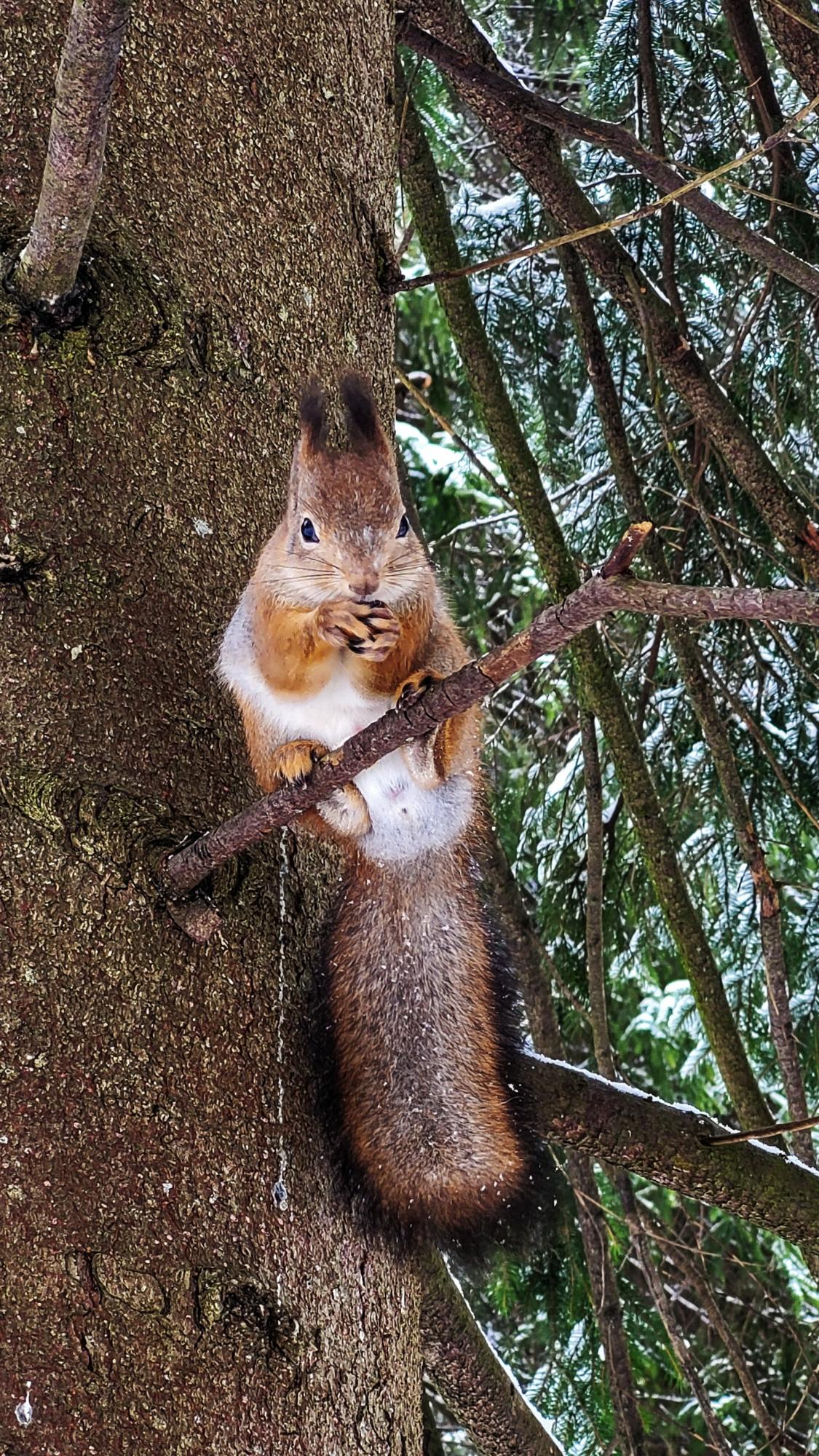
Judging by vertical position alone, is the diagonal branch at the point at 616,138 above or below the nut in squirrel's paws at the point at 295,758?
above

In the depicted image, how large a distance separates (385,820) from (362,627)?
25 cm

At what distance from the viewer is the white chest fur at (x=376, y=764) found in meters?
1.22

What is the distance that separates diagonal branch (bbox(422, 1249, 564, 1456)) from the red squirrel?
290 millimetres

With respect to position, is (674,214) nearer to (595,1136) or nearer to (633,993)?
(595,1136)

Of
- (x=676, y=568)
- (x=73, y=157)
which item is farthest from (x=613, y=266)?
(x=73, y=157)

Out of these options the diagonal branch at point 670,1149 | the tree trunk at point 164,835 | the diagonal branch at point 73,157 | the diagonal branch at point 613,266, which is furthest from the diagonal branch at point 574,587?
the diagonal branch at point 73,157

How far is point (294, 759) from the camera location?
3.93 ft

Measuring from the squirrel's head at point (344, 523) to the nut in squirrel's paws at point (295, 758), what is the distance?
12cm

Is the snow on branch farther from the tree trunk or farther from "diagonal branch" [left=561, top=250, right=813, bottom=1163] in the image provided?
"diagonal branch" [left=561, top=250, right=813, bottom=1163]

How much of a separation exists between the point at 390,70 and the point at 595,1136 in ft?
3.45

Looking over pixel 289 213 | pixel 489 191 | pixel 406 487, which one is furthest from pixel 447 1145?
pixel 489 191

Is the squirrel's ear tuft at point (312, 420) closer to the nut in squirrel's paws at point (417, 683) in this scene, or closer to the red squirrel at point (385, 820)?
the red squirrel at point (385, 820)

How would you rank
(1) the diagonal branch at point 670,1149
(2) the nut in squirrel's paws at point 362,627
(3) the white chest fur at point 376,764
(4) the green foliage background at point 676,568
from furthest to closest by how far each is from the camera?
(4) the green foliage background at point 676,568 < (1) the diagonal branch at point 670,1149 < (3) the white chest fur at point 376,764 < (2) the nut in squirrel's paws at point 362,627

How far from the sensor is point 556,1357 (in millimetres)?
2000
